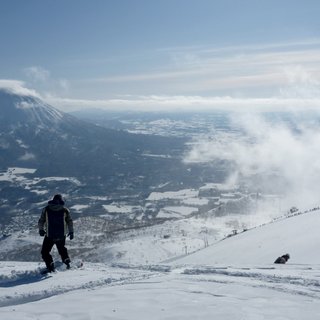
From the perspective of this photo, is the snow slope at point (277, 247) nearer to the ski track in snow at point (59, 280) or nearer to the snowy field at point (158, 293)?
the snowy field at point (158, 293)

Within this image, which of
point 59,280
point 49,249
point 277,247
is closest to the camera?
point 59,280

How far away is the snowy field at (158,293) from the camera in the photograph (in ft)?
26.1

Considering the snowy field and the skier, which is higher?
the skier

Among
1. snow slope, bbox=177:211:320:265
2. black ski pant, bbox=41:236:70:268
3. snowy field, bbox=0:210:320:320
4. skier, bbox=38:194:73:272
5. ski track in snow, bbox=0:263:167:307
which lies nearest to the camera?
snowy field, bbox=0:210:320:320

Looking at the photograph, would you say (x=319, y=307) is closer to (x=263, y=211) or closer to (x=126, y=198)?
(x=263, y=211)

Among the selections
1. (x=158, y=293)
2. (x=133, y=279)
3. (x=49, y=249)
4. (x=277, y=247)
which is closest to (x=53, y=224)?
(x=49, y=249)

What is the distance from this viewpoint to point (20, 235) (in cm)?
10388

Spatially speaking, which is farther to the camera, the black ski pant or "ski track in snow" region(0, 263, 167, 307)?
the black ski pant

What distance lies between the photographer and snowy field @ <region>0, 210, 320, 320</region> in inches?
313

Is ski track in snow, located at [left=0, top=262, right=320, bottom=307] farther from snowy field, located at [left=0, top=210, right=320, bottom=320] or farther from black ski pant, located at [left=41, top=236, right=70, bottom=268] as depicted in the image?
black ski pant, located at [left=41, top=236, right=70, bottom=268]

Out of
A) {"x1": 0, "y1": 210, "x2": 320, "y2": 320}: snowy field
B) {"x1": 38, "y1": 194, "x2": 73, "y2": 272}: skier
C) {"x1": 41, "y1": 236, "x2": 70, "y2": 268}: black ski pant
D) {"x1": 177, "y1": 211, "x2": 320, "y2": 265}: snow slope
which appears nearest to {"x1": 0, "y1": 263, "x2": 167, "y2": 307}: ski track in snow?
{"x1": 0, "y1": 210, "x2": 320, "y2": 320}: snowy field

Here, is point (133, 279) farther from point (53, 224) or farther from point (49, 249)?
point (53, 224)

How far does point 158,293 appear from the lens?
9367 mm

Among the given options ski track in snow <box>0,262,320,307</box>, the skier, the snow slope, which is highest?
the skier
